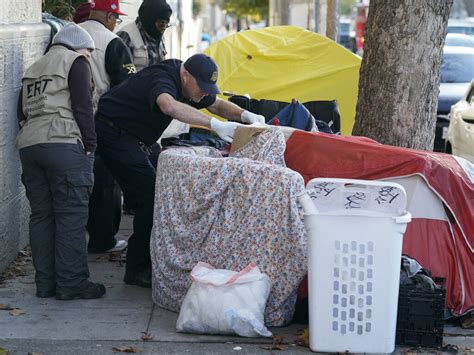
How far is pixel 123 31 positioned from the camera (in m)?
9.47

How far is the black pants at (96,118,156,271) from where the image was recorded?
22.7 feet

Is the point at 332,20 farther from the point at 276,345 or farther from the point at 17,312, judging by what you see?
the point at 276,345

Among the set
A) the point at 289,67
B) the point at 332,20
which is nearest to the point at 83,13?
the point at 289,67

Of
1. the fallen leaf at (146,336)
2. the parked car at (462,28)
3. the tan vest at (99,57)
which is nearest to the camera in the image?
the fallen leaf at (146,336)

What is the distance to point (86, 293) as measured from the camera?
21.9 ft

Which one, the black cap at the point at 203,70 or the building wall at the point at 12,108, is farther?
the building wall at the point at 12,108

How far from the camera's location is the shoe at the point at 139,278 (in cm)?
700

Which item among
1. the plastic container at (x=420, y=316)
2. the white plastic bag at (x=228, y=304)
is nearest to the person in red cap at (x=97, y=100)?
the white plastic bag at (x=228, y=304)

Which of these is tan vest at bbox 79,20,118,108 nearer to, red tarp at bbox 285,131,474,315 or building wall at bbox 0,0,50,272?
building wall at bbox 0,0,50,272

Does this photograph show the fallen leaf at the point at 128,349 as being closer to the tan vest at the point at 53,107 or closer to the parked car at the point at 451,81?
the tan vest at the point at 53,107

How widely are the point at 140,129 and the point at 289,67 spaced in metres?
4.94

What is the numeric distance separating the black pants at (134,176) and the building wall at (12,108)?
2.27ft

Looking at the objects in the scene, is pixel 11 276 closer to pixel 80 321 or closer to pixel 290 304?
pixel 80 321

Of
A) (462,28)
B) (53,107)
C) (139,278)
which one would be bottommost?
(462,28)
